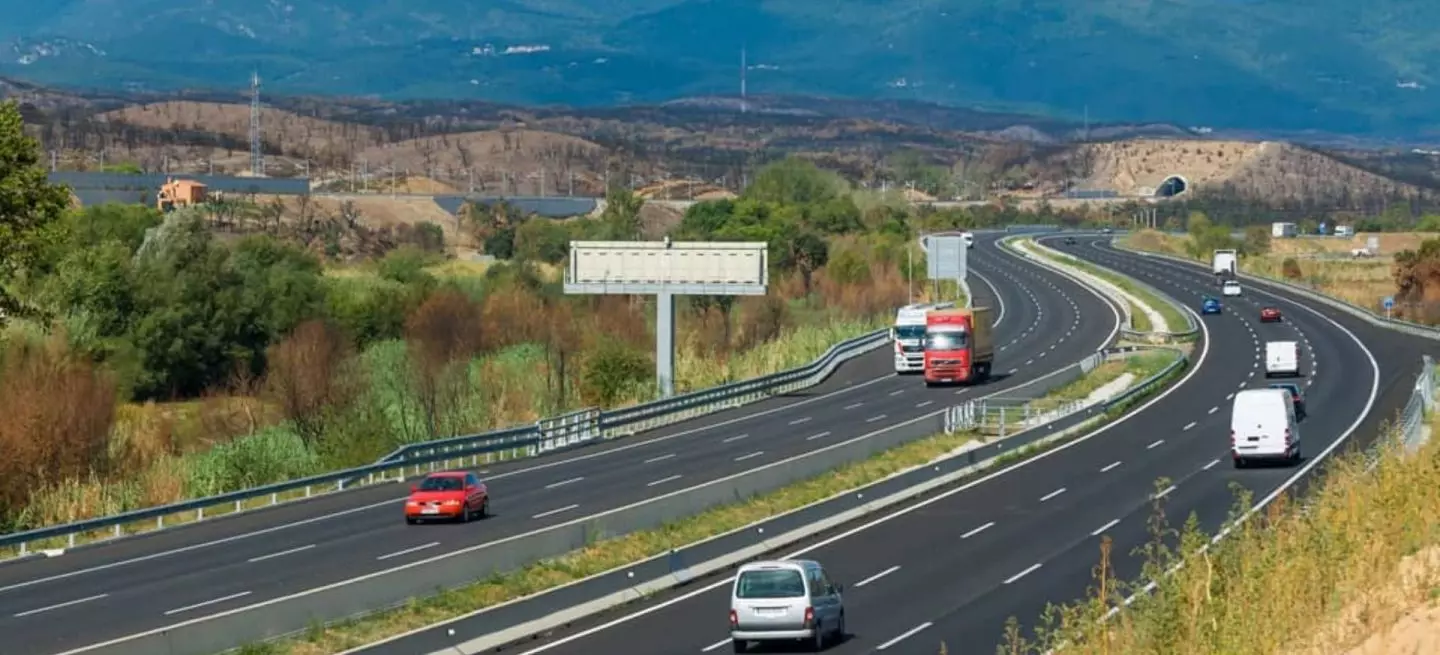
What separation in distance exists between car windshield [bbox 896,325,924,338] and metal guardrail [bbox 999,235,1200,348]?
14668 mm

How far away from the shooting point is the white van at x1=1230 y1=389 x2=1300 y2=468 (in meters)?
50.6

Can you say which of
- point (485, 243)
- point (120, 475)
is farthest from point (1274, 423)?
point (485, 243)

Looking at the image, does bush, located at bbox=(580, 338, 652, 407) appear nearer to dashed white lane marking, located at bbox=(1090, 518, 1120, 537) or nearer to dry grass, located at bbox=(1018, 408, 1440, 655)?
dashed white lane marking, located at bbox=(1090, 518, 1120, 537)

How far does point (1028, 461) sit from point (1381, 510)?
27.4m

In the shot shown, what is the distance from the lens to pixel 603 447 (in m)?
62.7

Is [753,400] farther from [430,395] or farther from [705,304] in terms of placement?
[705,304]

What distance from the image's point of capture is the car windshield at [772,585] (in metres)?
29.7

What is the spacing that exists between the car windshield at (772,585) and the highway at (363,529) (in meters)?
7.66

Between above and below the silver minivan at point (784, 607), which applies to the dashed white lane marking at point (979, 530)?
below

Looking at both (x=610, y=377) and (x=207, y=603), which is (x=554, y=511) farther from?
(x=610, y=377)

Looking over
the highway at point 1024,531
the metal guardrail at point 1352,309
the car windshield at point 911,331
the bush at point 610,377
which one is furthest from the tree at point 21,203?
the metal guardrail at point 1352,309

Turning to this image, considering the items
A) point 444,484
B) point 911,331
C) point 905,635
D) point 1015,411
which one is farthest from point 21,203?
point 911,331

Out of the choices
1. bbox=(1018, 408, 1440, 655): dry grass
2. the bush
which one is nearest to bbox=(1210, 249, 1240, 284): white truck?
the bush

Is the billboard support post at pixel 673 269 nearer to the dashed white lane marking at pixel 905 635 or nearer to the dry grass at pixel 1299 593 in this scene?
the dashed white lane marking at pixel 905 635
